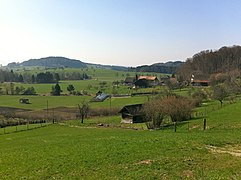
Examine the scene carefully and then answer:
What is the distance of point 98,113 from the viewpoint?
8375 cm

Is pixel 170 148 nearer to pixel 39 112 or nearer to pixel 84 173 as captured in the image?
pixel 84 173

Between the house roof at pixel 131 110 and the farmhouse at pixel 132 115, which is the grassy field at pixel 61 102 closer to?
the house roof at pixel 131 110

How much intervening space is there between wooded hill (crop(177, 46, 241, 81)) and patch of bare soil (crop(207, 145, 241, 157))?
12625cm

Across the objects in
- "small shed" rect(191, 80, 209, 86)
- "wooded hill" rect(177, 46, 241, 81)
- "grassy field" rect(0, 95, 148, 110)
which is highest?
"wooded hill" rect(177, 46, 241, 81)

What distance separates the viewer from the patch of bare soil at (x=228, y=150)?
2017cm

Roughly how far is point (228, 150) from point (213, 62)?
146349 millimetres

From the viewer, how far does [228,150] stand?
827 inches

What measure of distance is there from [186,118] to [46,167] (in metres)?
35.4

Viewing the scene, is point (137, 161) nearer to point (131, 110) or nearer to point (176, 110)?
point (176, 110)

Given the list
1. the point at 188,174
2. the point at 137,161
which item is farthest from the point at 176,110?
the point at 188,174

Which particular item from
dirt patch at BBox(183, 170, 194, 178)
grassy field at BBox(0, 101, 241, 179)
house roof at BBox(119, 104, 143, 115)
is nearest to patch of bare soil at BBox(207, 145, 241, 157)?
grassy field at BBox(0, 101, 241, 179)

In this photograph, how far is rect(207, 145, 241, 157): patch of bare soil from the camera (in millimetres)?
20170

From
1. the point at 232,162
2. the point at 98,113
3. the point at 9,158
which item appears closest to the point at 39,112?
the point at 98,113

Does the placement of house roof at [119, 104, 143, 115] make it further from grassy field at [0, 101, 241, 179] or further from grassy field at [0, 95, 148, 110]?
grassy field at [0, 101, 241, 179]
